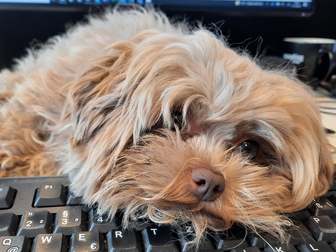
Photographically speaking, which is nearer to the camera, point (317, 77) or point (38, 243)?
point (38, 243)

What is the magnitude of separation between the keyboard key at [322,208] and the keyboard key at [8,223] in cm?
61

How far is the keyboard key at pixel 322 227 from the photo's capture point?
1.89ft

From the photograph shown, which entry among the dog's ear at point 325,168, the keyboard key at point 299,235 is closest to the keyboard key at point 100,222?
the keyboard key at point 299,235

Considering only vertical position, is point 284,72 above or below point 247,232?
above

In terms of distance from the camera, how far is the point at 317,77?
1.41 meters

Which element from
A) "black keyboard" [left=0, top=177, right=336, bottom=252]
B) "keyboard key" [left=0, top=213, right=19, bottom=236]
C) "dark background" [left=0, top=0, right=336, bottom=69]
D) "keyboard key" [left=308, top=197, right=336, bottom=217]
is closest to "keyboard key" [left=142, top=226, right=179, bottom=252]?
"black keyboard" [left=0, top=177, right=336, bottom=252]

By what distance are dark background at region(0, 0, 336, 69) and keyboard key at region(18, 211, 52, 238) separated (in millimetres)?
1022

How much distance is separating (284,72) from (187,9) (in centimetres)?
54

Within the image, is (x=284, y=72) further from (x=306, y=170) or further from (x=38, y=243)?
(x=38, y=243)

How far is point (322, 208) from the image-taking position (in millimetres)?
671

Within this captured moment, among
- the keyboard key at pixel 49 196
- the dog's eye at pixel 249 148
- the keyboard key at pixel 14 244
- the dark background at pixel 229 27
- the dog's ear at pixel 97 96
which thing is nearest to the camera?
the keyboard key at pixel 14 244

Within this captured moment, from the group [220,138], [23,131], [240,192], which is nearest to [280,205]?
[240,192]

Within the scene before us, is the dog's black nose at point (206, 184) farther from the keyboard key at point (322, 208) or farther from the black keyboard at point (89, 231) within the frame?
the keyboard key at point (322, 208)

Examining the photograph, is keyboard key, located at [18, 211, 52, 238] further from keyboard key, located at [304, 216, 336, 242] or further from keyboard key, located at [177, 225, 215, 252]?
keyboard key, located at [304, 216, 336, 242]
